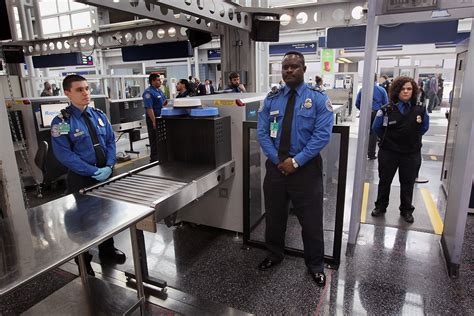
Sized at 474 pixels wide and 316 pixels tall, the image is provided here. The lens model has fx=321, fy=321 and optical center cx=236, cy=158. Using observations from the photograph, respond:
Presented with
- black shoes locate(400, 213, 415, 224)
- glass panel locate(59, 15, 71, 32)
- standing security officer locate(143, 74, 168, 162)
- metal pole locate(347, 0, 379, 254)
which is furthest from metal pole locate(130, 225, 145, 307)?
glass panel locate(59, 15, 71, 32)

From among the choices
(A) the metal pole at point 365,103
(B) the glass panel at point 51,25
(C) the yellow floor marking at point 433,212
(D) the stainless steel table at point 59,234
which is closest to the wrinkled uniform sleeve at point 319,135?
(A) the metal pole at point 365,103

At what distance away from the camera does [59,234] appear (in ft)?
4.66

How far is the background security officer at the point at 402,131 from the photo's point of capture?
10.3 feet

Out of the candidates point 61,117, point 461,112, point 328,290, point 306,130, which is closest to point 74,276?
point 61,117

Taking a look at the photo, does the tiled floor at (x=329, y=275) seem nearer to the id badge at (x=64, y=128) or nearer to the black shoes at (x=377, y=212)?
the black shoes at (x=377, y=212)

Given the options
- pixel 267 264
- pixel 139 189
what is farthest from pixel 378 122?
pixel 139 189

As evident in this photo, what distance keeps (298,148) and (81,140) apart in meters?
1.61

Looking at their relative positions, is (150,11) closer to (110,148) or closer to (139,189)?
(110,148)

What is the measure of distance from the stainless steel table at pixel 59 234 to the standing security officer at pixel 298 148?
1040 mm

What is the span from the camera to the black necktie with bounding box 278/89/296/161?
7.48 feet

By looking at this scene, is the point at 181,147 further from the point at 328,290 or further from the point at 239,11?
the point at 239,11

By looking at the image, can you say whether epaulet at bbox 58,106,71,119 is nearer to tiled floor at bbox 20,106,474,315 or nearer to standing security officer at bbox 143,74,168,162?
tiled floor at bbox 20,106,474,315

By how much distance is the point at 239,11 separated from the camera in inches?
157

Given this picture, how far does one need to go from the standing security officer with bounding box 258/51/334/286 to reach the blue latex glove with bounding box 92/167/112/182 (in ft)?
4.00
